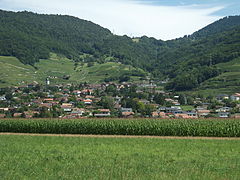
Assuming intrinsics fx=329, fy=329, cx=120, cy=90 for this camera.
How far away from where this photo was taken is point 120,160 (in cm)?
1309

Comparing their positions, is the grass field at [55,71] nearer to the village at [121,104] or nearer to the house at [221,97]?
the village at [121,104]

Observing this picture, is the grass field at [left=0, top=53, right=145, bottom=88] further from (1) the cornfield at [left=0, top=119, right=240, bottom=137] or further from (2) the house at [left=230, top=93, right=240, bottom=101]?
(1) the cornfield at [left=0, top=119, right=240, bottom=137]

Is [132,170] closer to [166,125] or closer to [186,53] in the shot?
[166,125]

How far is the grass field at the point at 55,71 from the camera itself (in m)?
123

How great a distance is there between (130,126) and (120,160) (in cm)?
1088

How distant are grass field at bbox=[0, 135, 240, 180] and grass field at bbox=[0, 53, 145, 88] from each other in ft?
312

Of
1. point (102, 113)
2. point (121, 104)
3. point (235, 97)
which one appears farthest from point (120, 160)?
point (235, 97)

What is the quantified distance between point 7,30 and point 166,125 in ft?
614

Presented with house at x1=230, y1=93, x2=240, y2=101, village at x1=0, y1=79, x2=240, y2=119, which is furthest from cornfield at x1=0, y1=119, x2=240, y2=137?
house at x1=230, y1=93, x2=240, y2=101

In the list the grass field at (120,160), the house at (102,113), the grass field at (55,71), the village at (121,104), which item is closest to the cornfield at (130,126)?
the grass field at (120,160)

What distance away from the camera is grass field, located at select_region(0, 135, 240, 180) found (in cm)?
1071

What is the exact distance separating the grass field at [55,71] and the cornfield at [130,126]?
278ft

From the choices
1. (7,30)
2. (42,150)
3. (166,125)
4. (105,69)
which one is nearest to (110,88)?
(105,69)

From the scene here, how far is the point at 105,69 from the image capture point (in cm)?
15825
